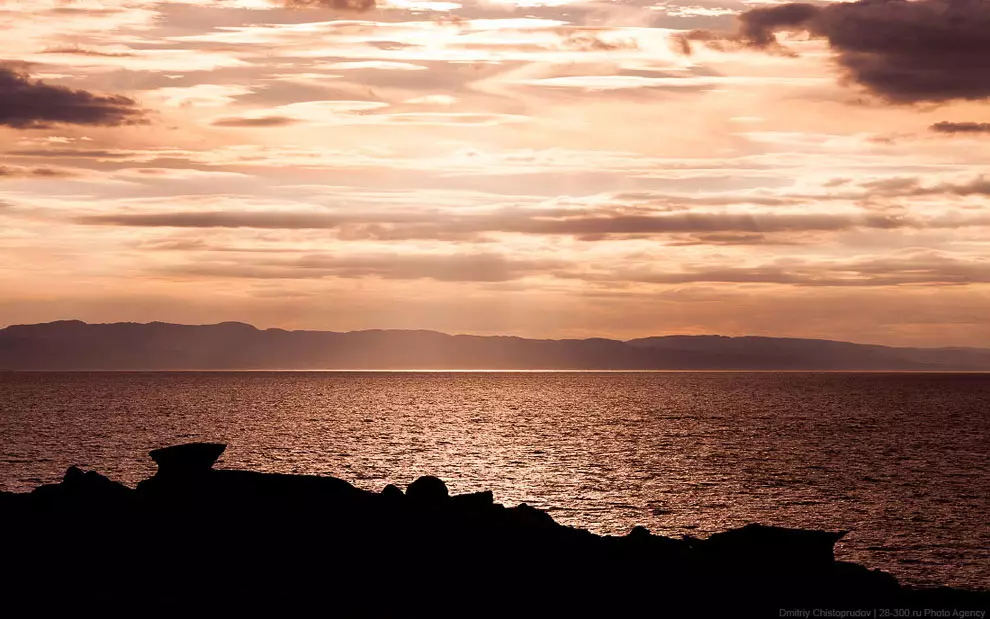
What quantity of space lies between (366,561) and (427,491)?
6.08m

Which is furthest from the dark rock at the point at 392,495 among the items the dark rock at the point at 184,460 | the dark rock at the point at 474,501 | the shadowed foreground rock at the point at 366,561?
the dark rock at the point at 184,460

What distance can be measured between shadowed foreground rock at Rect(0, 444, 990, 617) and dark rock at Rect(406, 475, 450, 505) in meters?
0.07

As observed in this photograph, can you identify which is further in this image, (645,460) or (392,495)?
(645,460)

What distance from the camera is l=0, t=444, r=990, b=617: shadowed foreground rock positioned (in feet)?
99.6

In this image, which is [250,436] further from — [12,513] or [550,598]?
[550,598]

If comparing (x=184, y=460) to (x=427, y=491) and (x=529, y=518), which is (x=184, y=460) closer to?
(x=427, y=491)

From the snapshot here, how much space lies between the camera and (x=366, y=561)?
33688 mm

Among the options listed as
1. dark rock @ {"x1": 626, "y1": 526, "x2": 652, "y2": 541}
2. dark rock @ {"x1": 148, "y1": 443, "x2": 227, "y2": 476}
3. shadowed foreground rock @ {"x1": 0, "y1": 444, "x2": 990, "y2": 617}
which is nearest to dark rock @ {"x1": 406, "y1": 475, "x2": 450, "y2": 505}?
shadowed foreground rock @ {"x1": 0, "y1": 444, "x2": 990, "y2": 617}

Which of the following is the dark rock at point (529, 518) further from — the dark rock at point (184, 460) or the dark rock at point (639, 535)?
the dark rock at point (184, 460)

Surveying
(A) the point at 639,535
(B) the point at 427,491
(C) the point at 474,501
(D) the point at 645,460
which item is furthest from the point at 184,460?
(D) the point at 645,460

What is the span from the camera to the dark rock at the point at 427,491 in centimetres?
3905

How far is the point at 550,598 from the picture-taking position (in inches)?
1257

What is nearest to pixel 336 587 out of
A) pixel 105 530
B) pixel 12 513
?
pixel 105 530

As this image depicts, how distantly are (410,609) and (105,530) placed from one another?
37.6 feet
